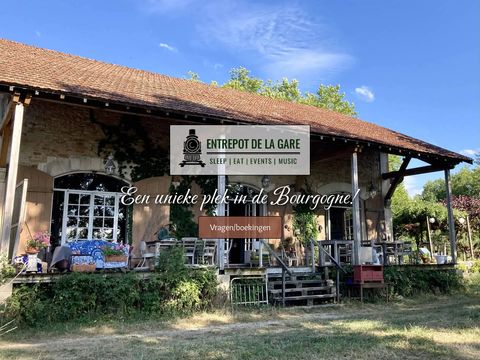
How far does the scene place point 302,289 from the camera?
9008mm

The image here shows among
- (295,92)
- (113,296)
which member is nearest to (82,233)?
(113,296)

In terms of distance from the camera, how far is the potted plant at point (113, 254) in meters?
7.67

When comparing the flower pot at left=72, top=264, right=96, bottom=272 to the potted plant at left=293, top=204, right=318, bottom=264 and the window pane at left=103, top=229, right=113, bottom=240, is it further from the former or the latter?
the potted plant at left=293, top=204, right=318, bottom=264

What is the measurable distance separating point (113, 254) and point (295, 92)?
26.5m

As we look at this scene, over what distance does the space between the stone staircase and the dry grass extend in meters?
0.76

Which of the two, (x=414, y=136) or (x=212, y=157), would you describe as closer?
(x=212, y=157)

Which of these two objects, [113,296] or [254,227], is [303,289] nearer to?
[254,227]

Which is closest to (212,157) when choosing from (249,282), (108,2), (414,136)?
(249,282)

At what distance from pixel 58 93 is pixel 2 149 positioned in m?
2.70

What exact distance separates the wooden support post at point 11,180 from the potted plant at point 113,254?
1.75 m

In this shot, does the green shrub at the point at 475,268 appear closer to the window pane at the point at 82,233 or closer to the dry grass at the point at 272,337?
the dry grass at the point at 272,337

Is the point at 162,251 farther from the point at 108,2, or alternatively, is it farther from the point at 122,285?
the point at 108,2

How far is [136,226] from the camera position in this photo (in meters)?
10.0

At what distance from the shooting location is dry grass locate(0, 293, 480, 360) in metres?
4.77
